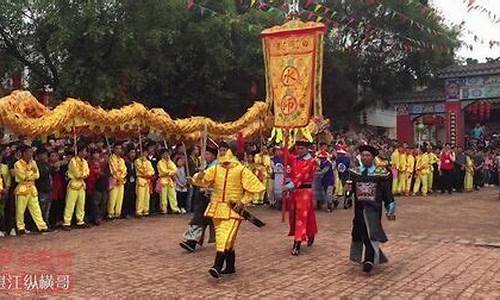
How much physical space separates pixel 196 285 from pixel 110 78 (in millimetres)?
11389

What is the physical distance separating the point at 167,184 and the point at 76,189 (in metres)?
2.62

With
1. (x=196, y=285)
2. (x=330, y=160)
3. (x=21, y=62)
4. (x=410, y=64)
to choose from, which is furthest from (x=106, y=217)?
(x=410, y=64)

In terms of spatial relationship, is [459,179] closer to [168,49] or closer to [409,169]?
[409,169]

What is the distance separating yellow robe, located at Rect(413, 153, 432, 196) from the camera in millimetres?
18344

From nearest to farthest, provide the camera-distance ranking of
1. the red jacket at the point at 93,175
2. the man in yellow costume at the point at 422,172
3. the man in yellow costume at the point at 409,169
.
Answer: the red jacket at the point at 93,175 → the man in yellow costume at the point at 409,169 → the man in yellow costume at the point at 422,172

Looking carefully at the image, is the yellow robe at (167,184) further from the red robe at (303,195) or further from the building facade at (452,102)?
the building facade at (452,102)

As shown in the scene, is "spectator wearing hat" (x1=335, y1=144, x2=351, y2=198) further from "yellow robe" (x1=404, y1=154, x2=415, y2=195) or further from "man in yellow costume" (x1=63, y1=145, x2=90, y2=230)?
"man in yellow costume" (x1=63, y1=145, x2=90, y2=230)

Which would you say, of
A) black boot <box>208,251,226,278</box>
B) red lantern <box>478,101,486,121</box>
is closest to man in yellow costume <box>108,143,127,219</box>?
black boot <box>208,251,226,278</box>

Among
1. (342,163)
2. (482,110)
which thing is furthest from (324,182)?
(482,110)

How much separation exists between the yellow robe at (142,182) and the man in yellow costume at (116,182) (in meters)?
0.41

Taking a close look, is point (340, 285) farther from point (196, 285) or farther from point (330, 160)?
point (330, 160)

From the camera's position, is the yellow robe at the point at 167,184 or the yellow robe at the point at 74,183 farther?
the yellow robe at the point at 167,184

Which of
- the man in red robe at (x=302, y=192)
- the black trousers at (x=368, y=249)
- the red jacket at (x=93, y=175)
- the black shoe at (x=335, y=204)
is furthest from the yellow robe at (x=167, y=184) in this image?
the black trousers at (x=368, y=249)

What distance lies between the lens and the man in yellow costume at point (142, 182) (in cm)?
1267
